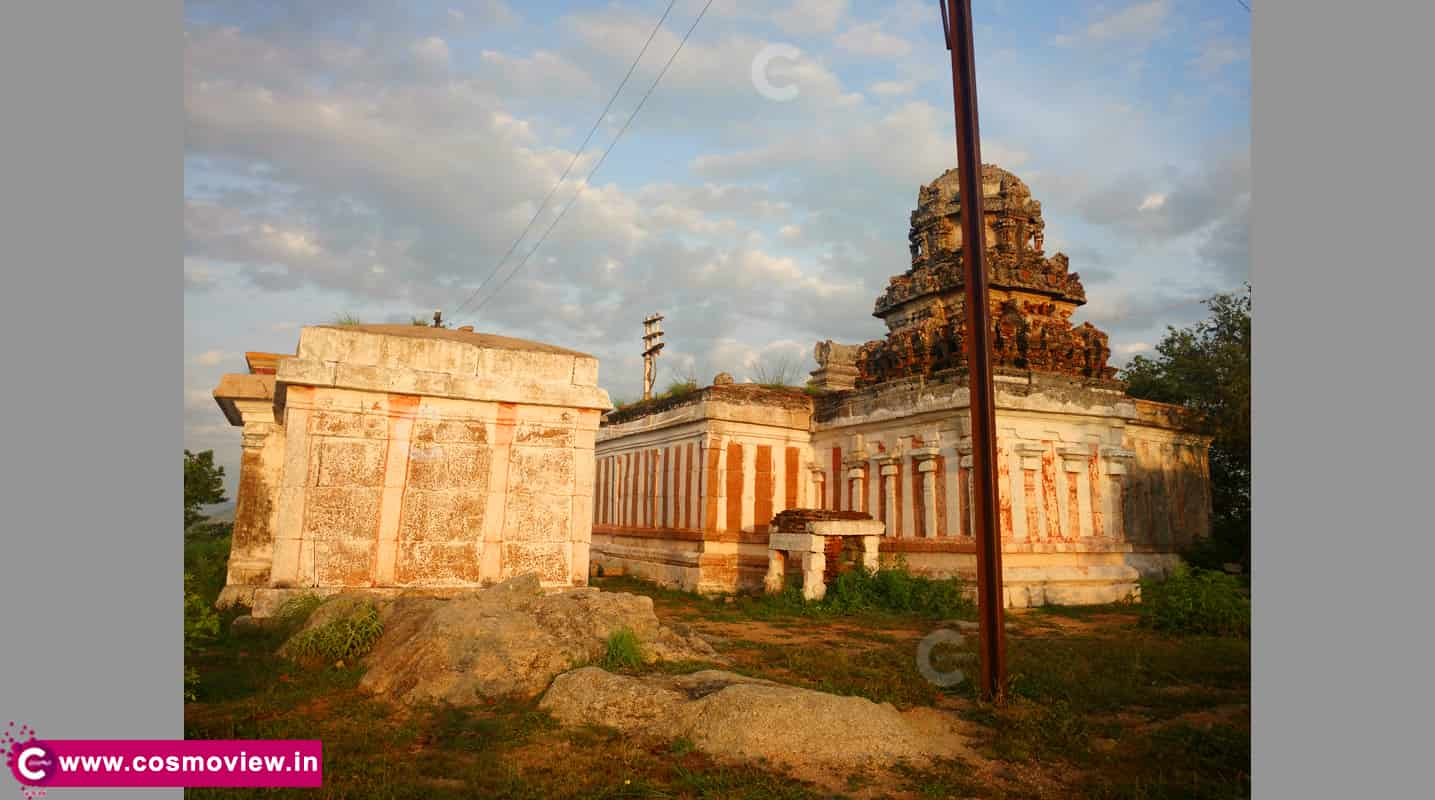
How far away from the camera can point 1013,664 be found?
9164 mm

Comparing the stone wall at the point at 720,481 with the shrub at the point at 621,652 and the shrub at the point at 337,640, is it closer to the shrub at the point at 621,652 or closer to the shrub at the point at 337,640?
the shrub at the point at 621,652

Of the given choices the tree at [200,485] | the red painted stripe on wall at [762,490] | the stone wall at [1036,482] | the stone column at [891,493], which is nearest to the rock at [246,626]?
the red painted stripe on wall at [762,490]

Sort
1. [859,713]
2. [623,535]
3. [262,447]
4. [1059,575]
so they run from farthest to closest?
[623,535] → [1059,575] → [262,447] → [859,713]

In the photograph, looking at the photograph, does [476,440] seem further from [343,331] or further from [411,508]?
[343,331]

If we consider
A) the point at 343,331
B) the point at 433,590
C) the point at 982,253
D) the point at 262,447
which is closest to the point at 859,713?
the point at 982,253

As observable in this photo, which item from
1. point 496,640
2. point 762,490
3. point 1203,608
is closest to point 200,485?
point 762,490

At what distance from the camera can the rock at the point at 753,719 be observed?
6.02 metres

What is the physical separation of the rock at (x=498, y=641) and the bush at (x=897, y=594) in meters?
5.66

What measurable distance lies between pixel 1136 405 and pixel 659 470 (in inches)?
435

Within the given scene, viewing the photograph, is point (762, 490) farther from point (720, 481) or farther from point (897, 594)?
point (897, 594)

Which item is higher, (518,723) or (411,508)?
(411,508)

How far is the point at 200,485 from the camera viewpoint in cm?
2662

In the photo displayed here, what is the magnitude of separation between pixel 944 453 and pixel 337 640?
36.5ft

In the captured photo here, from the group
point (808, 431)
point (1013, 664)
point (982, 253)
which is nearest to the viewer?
point (982, 253)
